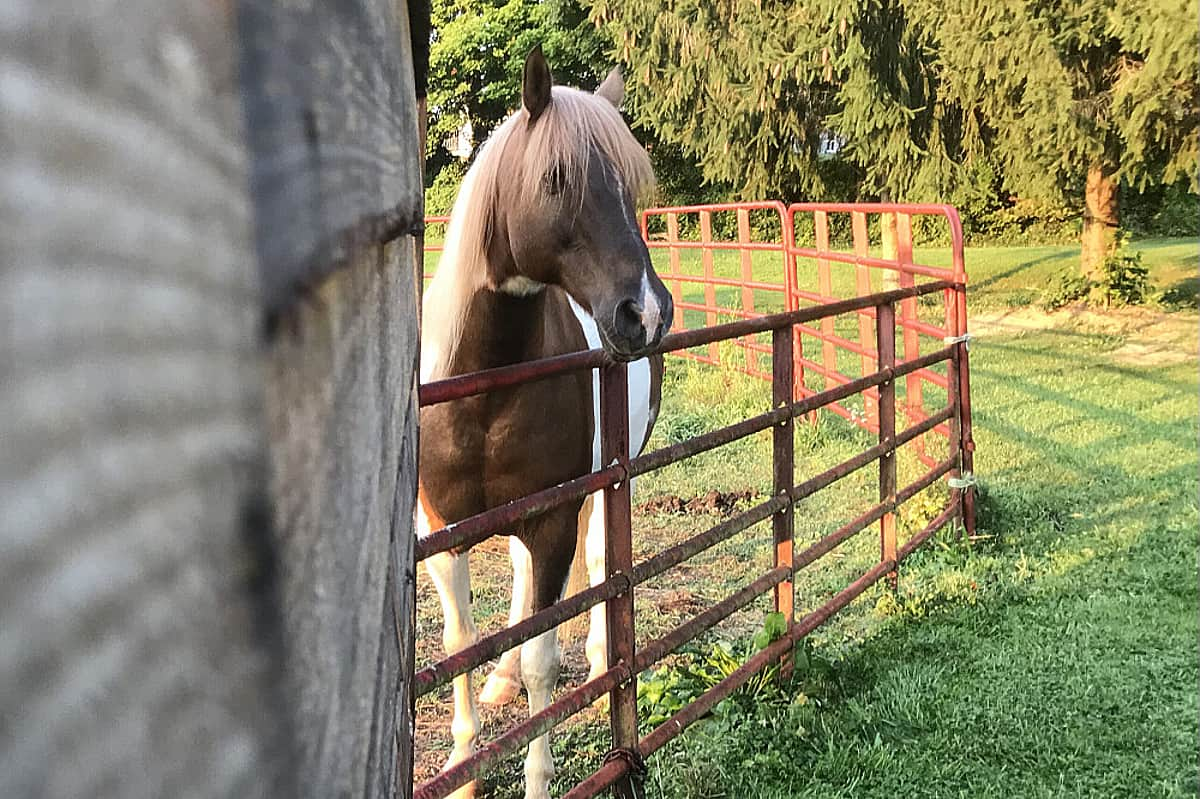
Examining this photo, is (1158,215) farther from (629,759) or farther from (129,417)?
(129,417)

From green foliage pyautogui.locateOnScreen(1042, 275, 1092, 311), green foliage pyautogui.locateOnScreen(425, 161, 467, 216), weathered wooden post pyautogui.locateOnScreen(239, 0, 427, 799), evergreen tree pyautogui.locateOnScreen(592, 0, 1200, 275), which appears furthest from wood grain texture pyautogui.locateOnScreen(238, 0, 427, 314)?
green foliage pyautogui.locateOnScreen(425, 161, 467, 216)

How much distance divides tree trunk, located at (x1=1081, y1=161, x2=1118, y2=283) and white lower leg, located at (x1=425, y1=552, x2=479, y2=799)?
1003cm

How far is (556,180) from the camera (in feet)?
6.82

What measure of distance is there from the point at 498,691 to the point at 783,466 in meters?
1.15

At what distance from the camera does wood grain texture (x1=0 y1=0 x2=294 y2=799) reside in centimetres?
17

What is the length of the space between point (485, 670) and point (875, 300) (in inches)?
74.6

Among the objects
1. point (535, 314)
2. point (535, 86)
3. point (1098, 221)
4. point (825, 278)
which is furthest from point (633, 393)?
A: point (1098, 221)

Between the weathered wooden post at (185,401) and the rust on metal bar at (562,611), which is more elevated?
the weathered wooden post at (185,401)

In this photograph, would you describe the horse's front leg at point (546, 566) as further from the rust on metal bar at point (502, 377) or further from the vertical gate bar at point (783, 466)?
the vertical gate bar at point (783, 466)

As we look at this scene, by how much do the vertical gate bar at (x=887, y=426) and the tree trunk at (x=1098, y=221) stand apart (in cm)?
832

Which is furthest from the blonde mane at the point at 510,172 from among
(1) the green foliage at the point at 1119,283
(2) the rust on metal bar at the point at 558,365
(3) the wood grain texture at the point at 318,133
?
(1) the green foliage at the point at 1119,283

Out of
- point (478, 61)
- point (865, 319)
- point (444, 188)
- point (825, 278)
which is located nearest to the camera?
point (865, 319)

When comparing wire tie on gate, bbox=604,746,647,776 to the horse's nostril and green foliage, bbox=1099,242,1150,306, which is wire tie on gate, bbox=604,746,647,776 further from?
green foliage, bbox=1099,242,1150,306

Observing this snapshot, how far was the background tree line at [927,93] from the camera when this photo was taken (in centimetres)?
881
